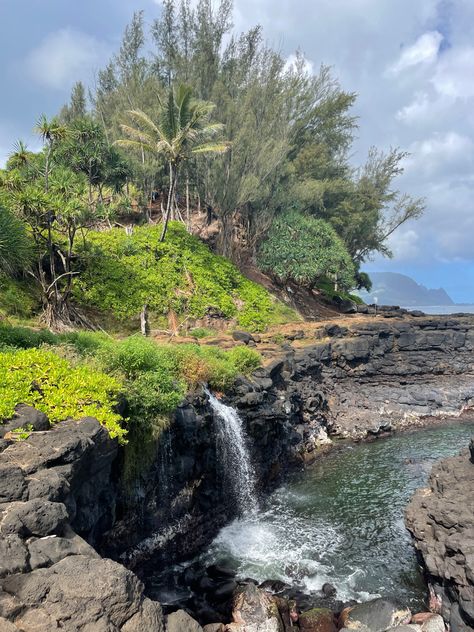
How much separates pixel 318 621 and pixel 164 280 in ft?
66.8

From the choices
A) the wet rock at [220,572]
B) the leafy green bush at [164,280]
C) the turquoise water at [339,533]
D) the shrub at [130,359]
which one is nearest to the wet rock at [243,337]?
the leafy green bush at [164,280]

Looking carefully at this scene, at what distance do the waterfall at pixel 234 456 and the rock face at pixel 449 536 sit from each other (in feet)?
19.9

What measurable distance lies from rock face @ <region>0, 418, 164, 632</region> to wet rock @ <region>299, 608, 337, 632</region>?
6378 millimetres

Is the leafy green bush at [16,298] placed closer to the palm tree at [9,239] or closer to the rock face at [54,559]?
the palm tree at [9,239]

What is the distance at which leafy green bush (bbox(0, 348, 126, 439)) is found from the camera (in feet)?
29.3

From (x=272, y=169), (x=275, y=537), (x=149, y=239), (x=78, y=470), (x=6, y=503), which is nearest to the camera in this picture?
(x=6, y=503)

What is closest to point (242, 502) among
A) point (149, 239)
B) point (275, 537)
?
point (275, 537)

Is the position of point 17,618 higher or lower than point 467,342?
lower

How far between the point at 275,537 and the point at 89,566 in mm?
9839

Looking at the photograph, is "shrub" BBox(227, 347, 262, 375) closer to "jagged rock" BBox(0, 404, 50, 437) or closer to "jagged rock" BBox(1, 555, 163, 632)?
"jagged rock" BBox(0, 404, 50, 437)

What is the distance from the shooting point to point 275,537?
46.6 ft

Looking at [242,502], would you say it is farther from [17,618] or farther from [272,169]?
[272,169]

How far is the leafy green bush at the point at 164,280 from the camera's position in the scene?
24.3 meters

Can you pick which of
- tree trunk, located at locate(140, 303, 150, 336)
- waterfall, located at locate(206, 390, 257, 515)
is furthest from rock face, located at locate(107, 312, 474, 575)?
tree trunk, located at locate(140, 303, 150, 336)
